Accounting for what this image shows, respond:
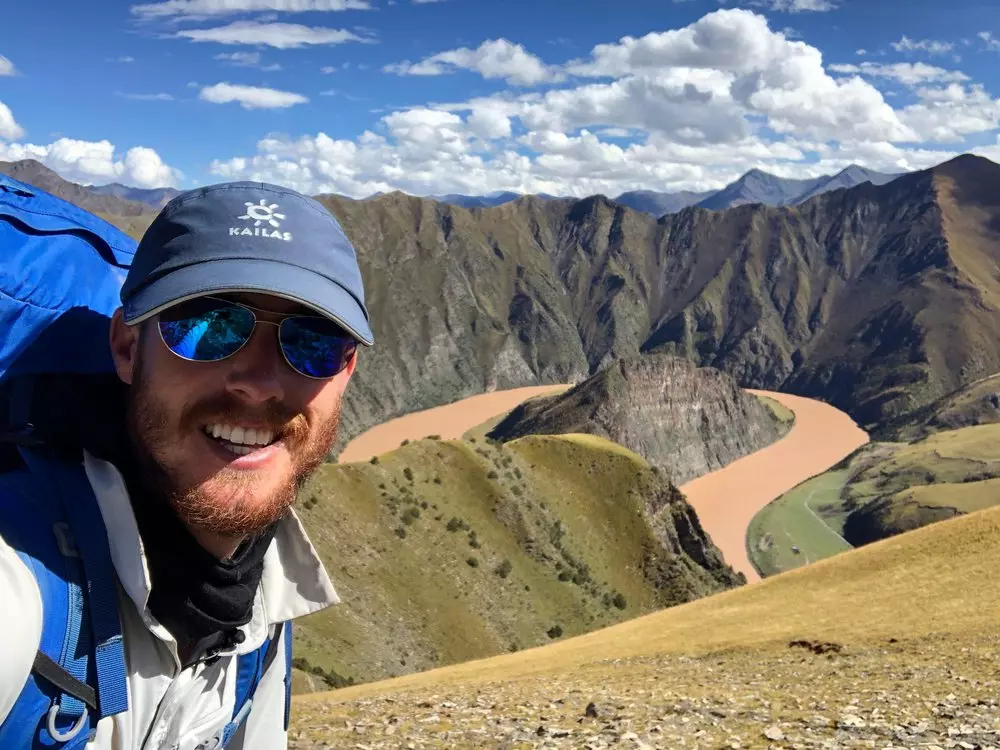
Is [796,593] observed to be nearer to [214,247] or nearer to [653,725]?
[653,725]

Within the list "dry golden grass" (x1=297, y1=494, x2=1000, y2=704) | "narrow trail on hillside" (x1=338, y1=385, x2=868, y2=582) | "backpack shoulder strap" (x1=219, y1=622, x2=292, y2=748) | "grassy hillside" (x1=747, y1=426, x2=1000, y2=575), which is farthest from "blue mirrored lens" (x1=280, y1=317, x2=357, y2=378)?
"grassy hillside" (x1=747, y1=426, x2=1000, y2=575)

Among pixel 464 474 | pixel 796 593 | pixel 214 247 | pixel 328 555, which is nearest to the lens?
pixel 214 247

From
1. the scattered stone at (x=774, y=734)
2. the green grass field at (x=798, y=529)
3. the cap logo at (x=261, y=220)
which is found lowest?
the green grass field at (x=798, y=529)

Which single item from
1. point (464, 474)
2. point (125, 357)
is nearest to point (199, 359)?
point (125, 357)

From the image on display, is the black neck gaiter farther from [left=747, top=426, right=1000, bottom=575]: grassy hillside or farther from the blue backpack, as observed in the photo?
[left=747, top=426, right=1000, bottom=575]: grassy hillside

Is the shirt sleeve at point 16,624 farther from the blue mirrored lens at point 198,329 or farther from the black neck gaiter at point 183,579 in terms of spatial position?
the blue mirrored lens at point 198,329

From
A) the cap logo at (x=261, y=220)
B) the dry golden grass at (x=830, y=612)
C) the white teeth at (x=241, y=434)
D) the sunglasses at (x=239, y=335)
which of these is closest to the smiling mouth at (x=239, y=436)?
the white teeth at (x=241, y=434)
